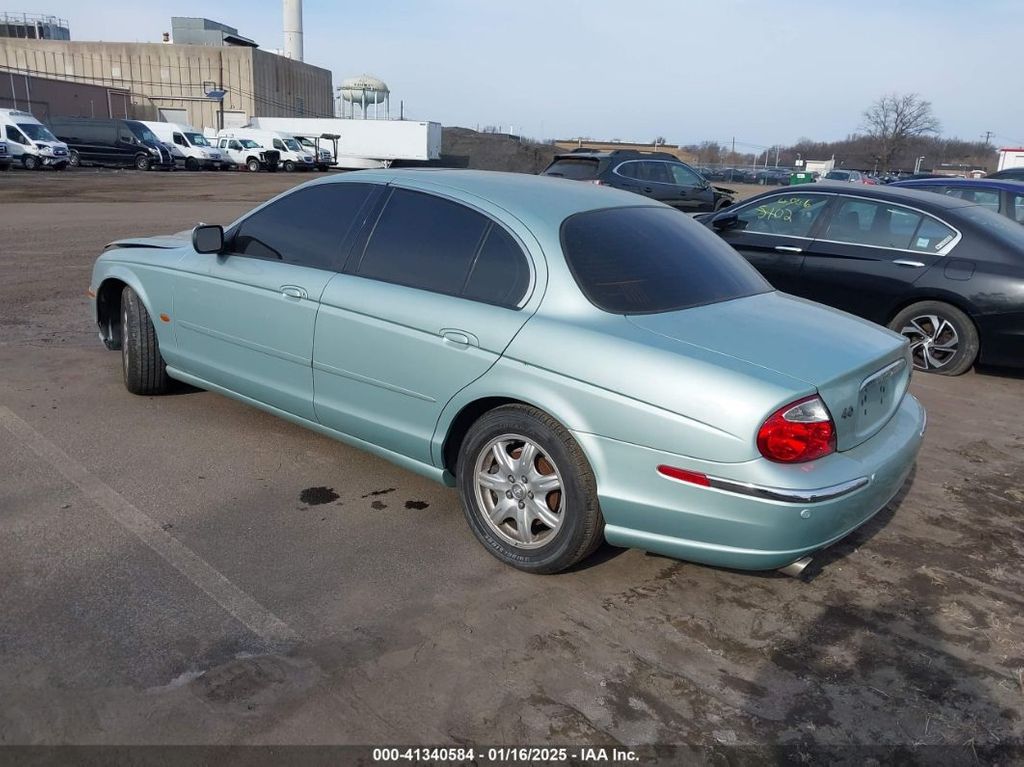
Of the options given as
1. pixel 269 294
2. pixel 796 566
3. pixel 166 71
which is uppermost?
pixel 166 71

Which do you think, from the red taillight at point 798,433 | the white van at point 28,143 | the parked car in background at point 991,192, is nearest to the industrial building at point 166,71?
the white van at point 28,143

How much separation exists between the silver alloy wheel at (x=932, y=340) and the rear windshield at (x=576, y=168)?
926 centimetres

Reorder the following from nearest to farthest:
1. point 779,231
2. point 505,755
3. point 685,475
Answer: point 505,755 < point 685,475 < point 779,231

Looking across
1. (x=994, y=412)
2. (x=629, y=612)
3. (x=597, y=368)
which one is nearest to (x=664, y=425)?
(x=597, y=368)

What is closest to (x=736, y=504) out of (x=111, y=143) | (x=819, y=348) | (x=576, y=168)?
(x=819, y=348)

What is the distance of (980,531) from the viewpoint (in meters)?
4.08

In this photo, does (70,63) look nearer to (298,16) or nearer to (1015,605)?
(298,16)

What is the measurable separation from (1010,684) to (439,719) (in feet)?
6.56

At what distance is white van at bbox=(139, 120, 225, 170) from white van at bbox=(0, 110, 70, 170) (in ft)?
28.1

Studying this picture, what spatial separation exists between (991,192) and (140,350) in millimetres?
8910

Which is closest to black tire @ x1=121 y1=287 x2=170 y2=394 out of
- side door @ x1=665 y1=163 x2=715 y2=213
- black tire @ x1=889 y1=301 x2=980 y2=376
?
black tire @ x1=889 y1=301 x2=980 y2=376

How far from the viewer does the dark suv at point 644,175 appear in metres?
15.5

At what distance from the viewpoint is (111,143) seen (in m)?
39.6

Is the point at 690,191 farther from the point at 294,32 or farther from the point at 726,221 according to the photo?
the point at 294,32
